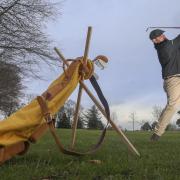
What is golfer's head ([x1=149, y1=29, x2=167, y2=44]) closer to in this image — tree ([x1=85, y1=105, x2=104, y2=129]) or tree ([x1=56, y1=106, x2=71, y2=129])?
tree ([x1=56, y1=106, x2=71, y2=129])

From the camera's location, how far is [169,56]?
11.0m

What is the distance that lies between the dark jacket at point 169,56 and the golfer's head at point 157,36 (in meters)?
0.09

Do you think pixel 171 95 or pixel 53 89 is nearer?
pixel 53 89

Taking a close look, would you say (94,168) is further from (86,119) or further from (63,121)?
(86,119)

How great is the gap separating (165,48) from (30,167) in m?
5.33

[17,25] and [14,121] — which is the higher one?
[17,25]

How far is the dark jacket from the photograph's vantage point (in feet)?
36.2

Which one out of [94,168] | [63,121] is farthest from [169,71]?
[63,121]

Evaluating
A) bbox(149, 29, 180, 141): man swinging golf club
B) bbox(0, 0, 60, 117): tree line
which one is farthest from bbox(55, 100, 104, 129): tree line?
bbox(149, 29, 180, 141): man swinging golf club

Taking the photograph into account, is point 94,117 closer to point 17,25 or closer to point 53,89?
point 17,25

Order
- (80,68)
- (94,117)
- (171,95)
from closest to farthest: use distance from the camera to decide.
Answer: (80,68) → (171,95) → (94,117)

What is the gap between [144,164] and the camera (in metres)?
6.89

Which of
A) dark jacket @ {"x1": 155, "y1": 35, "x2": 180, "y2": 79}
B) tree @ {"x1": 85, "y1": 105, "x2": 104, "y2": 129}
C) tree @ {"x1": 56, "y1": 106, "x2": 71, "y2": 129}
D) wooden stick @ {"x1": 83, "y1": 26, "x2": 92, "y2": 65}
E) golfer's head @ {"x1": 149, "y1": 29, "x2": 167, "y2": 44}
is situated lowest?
wooden stick @ {"x1": 83, "y1": 26, "x2": 92, "y2": 65}

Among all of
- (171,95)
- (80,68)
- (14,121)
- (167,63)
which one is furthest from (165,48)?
(14,121)
